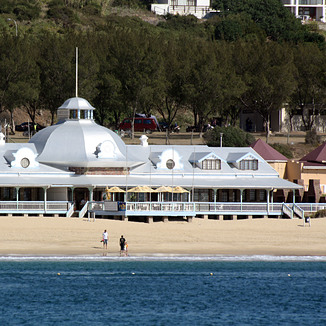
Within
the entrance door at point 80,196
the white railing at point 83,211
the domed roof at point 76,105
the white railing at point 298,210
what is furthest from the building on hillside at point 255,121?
the white railing at point 83,211

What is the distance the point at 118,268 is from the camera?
185ft

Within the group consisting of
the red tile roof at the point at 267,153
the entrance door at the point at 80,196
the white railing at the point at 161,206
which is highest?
the red tile roof at the point at 267,153

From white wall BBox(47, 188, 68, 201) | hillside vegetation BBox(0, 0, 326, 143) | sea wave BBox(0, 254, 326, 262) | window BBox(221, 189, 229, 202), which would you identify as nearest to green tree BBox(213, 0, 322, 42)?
hillside vegetation BBox(0, 0, 326, 143)

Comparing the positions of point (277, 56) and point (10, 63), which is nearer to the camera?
point (10, 63)

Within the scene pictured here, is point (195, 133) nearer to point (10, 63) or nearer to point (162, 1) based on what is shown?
point (10, 63)

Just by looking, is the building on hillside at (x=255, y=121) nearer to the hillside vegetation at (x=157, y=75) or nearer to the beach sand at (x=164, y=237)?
the hillside vegetation at (x=157, y=75)

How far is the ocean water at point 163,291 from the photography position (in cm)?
4666

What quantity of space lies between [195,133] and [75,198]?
3446 centimetres

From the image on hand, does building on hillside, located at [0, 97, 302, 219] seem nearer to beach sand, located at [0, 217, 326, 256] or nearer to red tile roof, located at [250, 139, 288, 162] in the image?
beach sand, located at [0, 217, 326, 256]

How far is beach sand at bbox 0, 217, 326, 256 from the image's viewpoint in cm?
5875

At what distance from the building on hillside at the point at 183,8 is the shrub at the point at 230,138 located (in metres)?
82.3

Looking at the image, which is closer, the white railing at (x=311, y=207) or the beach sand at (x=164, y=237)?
the beach sand at (x=164, y=237)

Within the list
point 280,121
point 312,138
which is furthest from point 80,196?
point 280,121

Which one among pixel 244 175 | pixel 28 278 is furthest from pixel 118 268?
pixel 244 175
